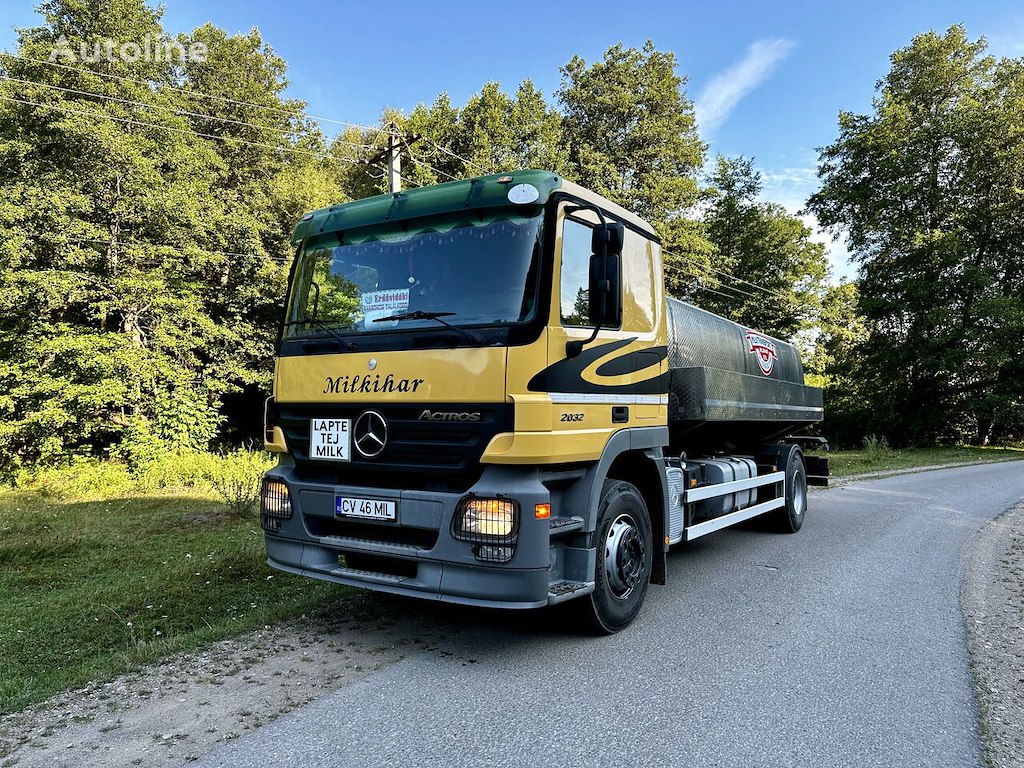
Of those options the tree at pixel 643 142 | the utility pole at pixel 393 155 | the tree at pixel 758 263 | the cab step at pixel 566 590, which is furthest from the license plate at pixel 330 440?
the tree at pixel 758 263

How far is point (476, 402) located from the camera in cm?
356

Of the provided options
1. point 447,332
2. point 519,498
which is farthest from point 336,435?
point 519,498

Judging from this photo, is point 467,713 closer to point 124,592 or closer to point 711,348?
point 124,592

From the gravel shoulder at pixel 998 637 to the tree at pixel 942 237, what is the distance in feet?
76.7

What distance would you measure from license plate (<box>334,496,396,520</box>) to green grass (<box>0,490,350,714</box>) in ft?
3.64

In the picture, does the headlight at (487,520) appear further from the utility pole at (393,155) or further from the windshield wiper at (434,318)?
the utility pole at (393,155)

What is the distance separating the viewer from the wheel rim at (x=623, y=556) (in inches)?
165

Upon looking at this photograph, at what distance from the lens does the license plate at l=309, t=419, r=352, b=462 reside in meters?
3.99

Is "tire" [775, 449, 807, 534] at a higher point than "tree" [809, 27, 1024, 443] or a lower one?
lower

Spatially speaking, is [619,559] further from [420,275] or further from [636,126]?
[636,126]

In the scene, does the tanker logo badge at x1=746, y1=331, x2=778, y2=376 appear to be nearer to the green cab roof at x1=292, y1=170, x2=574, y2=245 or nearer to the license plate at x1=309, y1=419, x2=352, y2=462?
the green cab roof at x1=292, y1=170, x2=574, y2=245

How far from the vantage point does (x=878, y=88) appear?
3105cm

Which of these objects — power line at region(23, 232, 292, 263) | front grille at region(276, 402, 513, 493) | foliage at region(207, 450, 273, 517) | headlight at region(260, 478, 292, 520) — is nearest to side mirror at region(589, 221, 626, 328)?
front grille at region(276, 402, 513, 493)

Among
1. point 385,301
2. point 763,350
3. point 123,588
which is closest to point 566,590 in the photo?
point 385,301
